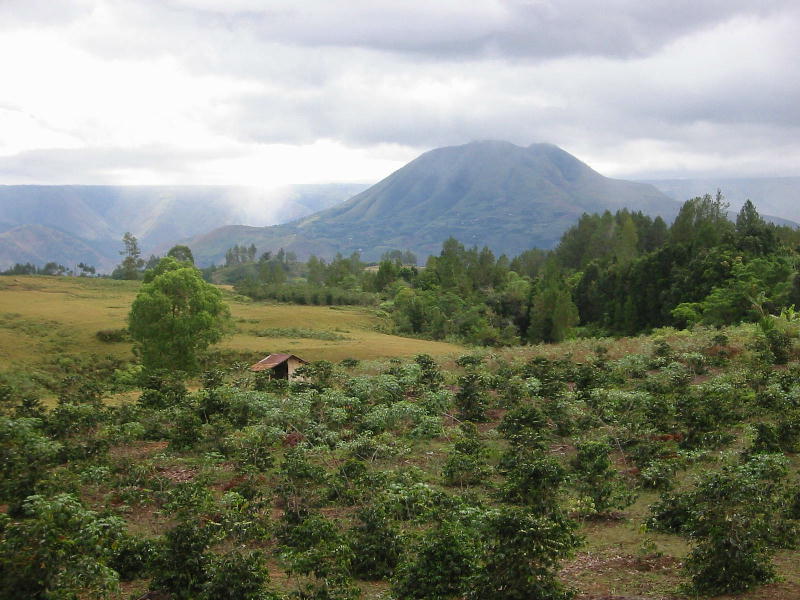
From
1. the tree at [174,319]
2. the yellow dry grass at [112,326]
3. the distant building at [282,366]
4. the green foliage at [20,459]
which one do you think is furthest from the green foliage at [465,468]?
the yellow dry grass at [112,326]

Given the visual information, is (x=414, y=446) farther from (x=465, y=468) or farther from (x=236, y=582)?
(x=236, y=582)

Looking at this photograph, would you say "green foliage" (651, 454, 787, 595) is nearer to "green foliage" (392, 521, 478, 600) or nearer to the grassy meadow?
"green foliage" (392, 521, 478, 600)

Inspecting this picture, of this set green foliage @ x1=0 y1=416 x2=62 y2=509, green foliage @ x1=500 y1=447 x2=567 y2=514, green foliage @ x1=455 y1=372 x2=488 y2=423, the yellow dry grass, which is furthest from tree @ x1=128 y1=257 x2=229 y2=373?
green foliage @ x1=500 y1=447 x2=567 y2=514

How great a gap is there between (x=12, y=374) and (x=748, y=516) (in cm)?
3225

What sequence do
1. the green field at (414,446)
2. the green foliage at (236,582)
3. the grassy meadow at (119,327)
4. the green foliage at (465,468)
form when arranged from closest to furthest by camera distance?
1. the green foliage at (236,582)
2. the green field at (414,446)
3. the green foliage at (465,468)
4. the grassy meadow at (119,327)

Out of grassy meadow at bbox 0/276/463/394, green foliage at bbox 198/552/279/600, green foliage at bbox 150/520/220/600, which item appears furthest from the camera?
grassy meadow at bbox 0/276/463/394

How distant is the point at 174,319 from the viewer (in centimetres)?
2733

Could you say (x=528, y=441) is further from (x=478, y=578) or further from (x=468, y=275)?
(x=468, y=275)

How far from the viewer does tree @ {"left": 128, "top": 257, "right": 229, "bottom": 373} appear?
27.1 metres

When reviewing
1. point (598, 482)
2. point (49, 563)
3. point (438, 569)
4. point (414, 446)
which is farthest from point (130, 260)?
point (438, 569)

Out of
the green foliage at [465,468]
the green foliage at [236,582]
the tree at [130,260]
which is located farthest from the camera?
the tree at [130,260]

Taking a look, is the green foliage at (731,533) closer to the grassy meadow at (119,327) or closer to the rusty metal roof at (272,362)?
the rusty metal roof at (272,362)

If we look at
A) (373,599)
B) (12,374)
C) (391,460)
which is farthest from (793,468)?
(12,374)

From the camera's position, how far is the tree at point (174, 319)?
27.1 metres
